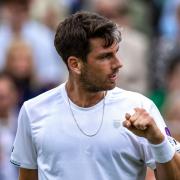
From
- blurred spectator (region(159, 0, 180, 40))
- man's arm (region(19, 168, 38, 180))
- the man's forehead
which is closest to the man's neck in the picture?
the man's forehead

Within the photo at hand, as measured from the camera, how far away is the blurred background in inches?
412

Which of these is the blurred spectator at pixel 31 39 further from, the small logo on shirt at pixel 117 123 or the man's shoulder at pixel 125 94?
the small logo on shirt at pixel 117 123

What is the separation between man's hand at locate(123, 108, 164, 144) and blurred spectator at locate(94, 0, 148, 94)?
515cm

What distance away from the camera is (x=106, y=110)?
6.44m

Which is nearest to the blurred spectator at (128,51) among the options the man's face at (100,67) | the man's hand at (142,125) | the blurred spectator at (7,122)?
the blurred spectator at (7,122)

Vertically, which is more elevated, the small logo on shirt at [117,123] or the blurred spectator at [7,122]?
the small logo on shirt at [117,123]

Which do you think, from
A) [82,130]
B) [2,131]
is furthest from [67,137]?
[2,131]

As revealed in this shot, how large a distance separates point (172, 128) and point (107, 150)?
357 cm

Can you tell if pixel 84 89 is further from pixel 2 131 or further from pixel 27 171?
pixel 2 131

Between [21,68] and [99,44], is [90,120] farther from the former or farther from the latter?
[21,68]

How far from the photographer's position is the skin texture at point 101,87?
232 inches

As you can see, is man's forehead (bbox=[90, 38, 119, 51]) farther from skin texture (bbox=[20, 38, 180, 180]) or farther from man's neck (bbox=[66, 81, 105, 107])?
man's neck (bbox=[66, 81, 105, 107])

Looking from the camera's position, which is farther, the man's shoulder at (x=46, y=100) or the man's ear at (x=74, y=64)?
the man's shoulder at (x=46, y=100)

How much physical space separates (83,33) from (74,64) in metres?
0.26
